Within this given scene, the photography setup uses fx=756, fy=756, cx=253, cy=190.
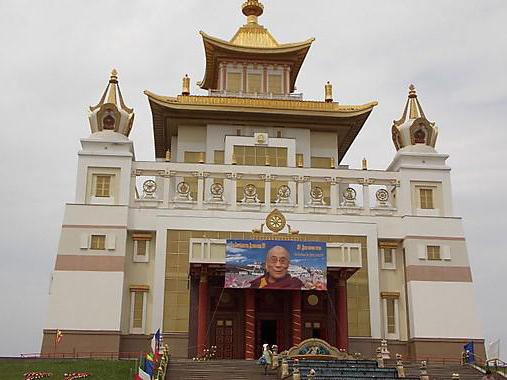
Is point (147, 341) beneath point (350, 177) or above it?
beneath

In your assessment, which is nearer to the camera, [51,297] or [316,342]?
[316,342]

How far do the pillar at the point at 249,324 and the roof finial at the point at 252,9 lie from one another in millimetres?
24684

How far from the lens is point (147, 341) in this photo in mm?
37688

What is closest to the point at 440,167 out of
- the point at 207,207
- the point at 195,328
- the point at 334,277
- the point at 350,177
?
the point at 350,177

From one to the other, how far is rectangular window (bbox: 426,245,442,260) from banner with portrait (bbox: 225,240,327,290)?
6766 mm

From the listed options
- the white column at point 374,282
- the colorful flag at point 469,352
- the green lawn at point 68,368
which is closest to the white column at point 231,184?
Result: the white column at point 374,282

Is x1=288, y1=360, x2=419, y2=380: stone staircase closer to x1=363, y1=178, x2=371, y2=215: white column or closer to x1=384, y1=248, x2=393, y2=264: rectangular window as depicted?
x1=384, y1=248, x2=393, y2=264: rectangular window

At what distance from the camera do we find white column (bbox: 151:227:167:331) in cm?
3769

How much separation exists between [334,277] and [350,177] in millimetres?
6370

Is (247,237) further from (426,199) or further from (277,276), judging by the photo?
(426,199)

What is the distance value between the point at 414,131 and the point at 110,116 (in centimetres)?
1731

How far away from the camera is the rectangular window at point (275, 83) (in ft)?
160

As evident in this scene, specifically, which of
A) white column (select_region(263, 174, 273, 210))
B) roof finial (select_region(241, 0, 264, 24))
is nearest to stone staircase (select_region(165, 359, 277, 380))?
white column (select_region(263, 174, 273, 210))

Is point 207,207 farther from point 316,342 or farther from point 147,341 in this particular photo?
point 316,342
